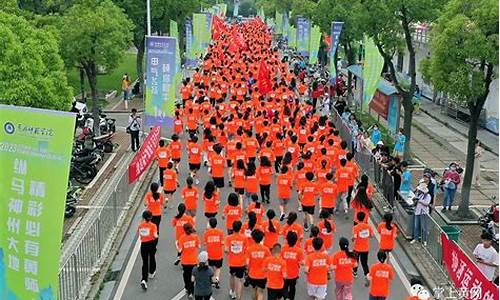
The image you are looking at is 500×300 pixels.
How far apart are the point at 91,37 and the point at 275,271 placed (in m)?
12.8

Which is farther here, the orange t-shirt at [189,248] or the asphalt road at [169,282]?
the asphalt road at [169,282]

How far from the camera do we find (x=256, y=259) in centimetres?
940

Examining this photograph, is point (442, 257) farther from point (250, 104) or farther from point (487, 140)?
point (487, 140)

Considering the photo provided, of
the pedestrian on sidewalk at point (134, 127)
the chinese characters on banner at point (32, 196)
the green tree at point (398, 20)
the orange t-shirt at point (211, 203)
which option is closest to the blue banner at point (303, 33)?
the green tree at point (398, 20)

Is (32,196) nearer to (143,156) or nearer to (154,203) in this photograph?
(154,203)

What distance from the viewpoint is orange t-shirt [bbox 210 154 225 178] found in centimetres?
1495

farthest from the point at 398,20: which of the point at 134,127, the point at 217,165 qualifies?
the point at 134,127

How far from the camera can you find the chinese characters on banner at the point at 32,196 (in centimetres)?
665

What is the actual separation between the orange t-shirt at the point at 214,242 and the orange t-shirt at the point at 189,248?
0.23 m

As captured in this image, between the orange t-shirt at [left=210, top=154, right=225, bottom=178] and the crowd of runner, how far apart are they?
0.02 meters

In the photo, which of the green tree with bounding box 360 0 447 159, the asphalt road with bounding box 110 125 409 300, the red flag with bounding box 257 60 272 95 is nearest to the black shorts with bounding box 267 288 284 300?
the asphalt road with bounding box 110 125 409 300

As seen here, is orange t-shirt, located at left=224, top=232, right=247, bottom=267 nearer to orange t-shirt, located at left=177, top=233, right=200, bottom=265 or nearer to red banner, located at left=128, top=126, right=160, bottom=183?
orange t-shirt, located at left=177, top=233, right=200, bottom=265

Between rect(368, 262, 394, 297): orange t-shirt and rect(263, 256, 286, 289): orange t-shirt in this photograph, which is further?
rect(263, 256, 286, 289): orange t-shirt

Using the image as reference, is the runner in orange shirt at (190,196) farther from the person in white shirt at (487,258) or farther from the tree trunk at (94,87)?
the tree trunk at (94,87)
